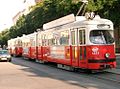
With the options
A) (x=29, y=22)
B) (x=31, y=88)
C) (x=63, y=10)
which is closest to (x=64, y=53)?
(x=31, y=88)

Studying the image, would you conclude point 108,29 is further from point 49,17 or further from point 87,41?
point 49,17

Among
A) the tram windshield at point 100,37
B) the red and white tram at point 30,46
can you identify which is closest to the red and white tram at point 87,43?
the tram windshield at point 100,37

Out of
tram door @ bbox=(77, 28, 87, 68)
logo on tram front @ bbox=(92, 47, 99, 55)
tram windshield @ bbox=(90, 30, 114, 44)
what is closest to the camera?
logo on tram front @ bbox=(92, 47, 99, 55)

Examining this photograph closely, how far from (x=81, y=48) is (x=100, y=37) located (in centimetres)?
131

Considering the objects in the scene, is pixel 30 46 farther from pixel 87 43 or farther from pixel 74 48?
pixel 87 43

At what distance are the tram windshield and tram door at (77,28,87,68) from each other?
549 millimetres

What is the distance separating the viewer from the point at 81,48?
22156 millimetres

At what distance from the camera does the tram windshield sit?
21.6 m

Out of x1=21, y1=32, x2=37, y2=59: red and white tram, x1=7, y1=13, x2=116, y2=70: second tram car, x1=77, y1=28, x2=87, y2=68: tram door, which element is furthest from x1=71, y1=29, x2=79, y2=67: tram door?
x1=21, y1=32, x2=37, y2=59: red and white tram

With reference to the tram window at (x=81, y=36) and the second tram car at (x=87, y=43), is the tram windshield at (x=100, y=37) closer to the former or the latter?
the second tram car at (x=87, y=43)

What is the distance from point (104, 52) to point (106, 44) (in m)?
0.49

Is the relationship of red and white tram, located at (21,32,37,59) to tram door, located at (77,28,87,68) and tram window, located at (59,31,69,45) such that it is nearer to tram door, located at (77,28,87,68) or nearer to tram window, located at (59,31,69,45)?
tram window, located at (59,31,69,45)

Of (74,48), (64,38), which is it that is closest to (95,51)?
(74,48)

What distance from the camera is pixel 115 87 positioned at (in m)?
15.3
